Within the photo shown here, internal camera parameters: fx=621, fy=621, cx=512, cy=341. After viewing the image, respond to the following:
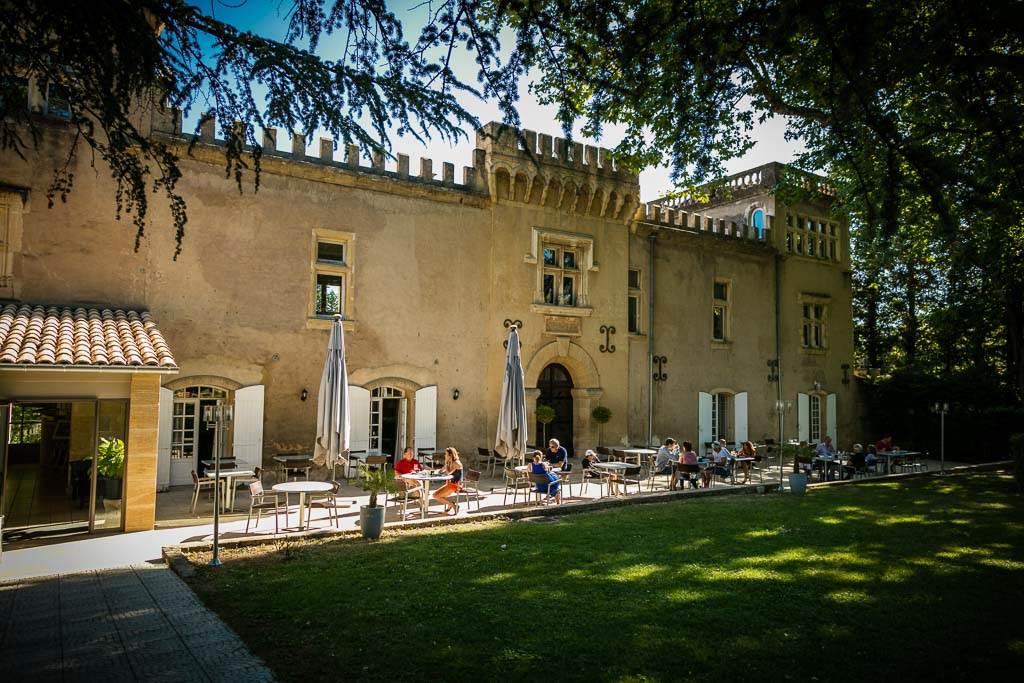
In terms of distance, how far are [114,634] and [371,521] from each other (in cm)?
383

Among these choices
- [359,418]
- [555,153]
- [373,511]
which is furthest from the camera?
[555,153]

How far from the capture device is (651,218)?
63.5 feet

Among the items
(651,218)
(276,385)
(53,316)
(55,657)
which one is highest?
(651,218)

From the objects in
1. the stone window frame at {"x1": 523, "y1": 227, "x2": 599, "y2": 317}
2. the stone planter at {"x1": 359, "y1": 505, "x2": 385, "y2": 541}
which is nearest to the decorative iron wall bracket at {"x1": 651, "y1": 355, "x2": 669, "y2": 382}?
the stone window frame at {"x1": 523, "y1": 227, "x2": 599, "y2": 317}

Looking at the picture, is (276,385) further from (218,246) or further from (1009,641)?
(1009,641)

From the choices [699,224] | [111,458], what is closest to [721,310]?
[699,224]

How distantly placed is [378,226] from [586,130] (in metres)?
10.5

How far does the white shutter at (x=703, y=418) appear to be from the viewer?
1975 cm

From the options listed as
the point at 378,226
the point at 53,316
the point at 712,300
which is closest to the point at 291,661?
the point at 53,316

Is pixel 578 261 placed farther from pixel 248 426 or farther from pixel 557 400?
pixel 248 426

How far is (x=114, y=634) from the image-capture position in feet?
17.6

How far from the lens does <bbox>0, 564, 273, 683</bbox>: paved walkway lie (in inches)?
184

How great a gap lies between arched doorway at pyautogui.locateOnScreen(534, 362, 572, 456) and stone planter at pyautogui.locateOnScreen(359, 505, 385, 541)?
28.7ft

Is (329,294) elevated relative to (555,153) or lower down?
lower down
